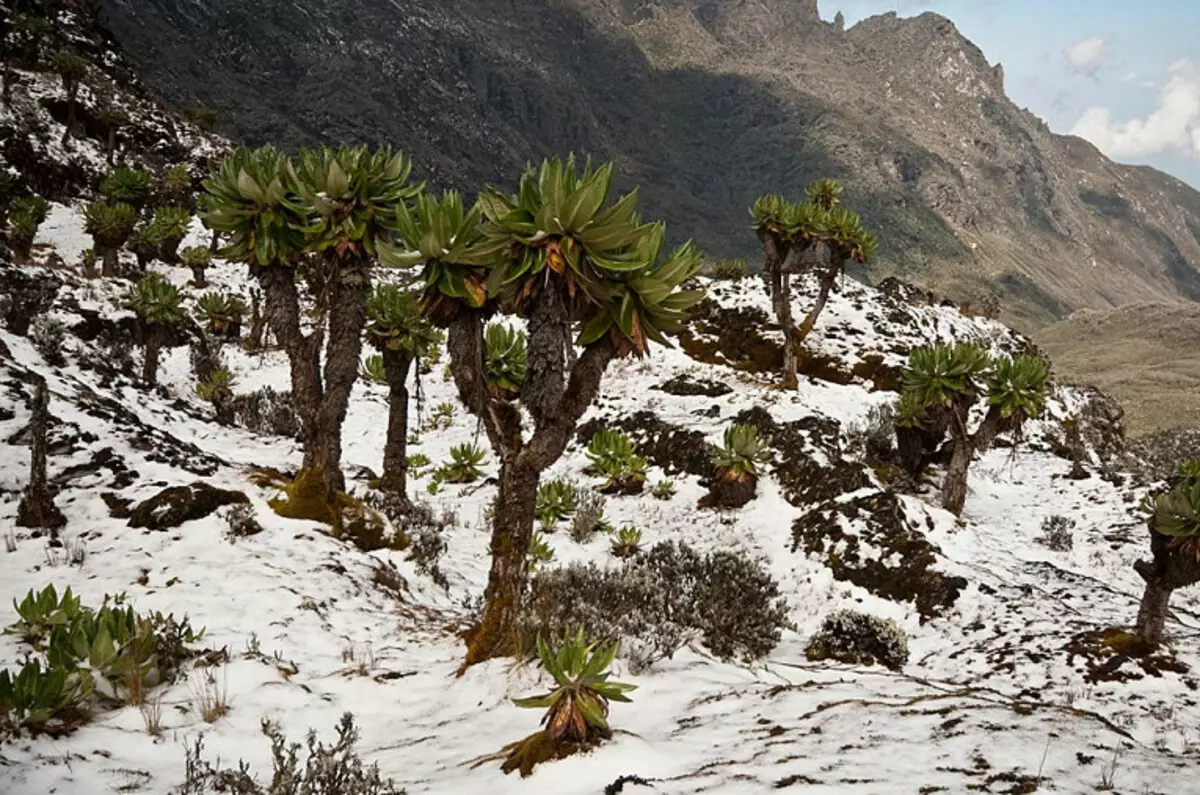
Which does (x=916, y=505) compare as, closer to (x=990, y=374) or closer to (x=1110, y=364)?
(x=990, y=374)

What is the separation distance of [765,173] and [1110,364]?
96.3m

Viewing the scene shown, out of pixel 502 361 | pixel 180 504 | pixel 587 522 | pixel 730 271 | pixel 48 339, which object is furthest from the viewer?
pixel 730 271

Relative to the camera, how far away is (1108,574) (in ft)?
37.8

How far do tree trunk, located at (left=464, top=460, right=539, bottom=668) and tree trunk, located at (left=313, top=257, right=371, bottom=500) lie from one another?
14.3 feet

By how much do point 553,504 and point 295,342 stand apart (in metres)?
6.02

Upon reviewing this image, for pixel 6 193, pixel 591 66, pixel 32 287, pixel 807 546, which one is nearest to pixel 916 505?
pixel 807 546

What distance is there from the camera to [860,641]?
7.87 metres

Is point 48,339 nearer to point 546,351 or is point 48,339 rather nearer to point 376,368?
point 376,368

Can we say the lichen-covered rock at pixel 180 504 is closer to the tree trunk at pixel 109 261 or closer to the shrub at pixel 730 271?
the tree trunk at pixel 109 261

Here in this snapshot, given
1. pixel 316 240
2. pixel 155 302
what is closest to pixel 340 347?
pixel 316 240

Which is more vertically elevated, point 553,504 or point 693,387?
point 693,387

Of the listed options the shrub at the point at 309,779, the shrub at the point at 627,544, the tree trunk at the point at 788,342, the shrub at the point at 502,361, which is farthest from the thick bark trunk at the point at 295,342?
the tree trunk at the point at 788,342

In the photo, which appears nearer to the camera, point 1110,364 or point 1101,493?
point 1101,493

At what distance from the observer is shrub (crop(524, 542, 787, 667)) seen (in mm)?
5562
